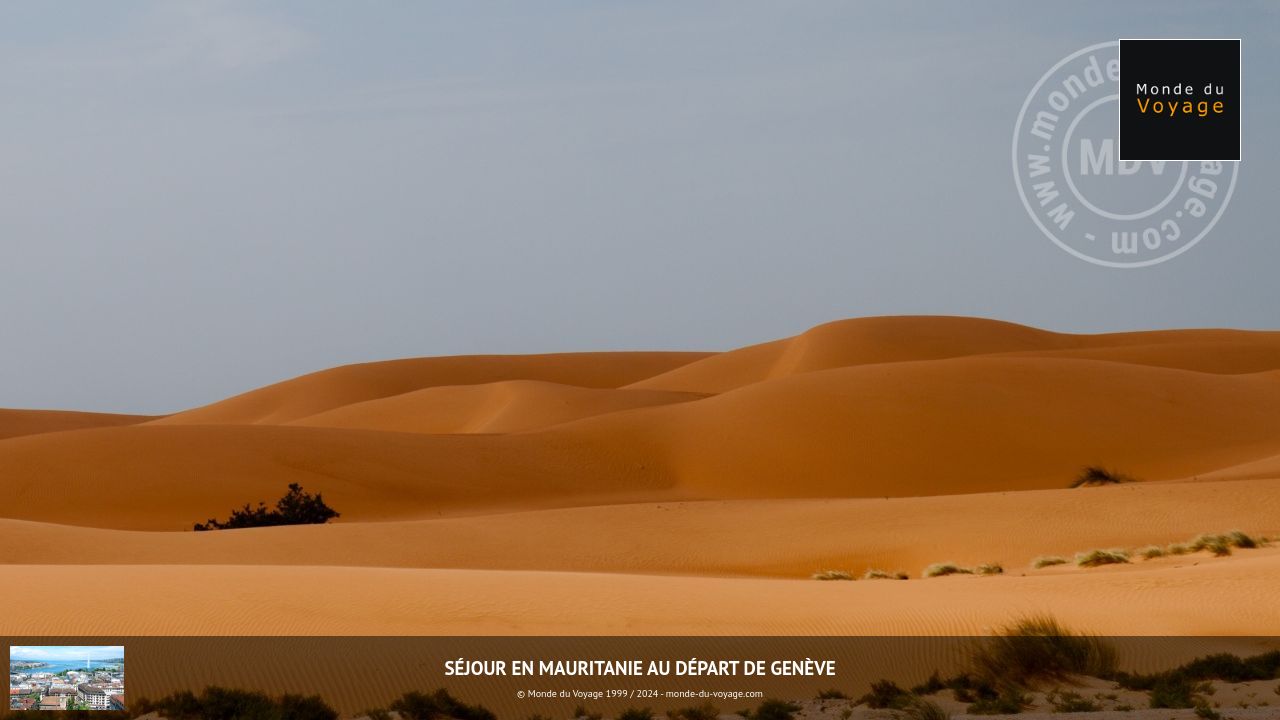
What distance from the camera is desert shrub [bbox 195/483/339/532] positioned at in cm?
3198

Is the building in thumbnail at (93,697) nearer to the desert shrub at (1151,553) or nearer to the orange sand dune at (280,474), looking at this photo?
the desert shrub at (1151,553)

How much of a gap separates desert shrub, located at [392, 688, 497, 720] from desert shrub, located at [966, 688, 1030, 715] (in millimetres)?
3163

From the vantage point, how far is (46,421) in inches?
3484

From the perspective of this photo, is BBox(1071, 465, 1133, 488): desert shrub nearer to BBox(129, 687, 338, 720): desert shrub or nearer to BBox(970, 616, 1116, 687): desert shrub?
BBox(970, 616, 1116, 687): desert shrub

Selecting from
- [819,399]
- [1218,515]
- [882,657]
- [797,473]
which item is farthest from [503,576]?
[819,399]

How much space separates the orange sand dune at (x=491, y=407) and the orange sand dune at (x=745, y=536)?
2969cm

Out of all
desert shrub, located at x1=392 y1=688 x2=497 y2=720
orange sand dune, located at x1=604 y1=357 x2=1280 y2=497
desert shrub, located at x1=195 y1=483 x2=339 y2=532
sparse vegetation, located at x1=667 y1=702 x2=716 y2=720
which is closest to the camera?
desert shrub, located at x1=392 y1=688 x2=497 y2=720

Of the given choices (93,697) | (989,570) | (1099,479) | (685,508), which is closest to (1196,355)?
(1099,479)

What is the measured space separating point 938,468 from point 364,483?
1621cm

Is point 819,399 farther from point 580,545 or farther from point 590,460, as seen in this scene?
point 580,545

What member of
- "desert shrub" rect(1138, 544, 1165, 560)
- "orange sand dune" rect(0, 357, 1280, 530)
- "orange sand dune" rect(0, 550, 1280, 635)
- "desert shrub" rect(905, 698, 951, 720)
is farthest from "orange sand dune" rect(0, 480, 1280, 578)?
"desert shrub" rect(905, 698, 951, 720)

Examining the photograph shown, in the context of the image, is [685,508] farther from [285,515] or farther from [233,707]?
[233,707]

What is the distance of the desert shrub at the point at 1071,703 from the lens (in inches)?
357

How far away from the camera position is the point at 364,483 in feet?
124
